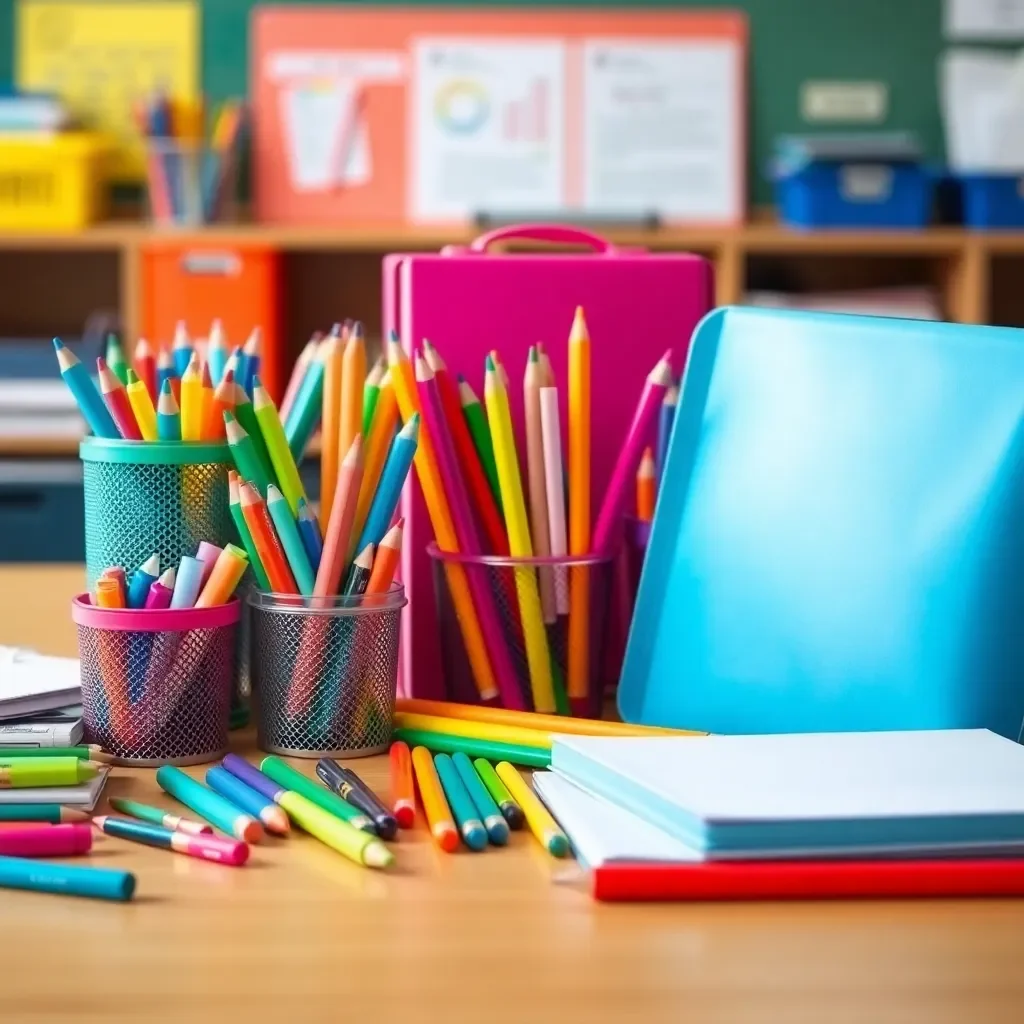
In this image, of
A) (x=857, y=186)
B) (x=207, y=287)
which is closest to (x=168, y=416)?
(x=207, y=287)

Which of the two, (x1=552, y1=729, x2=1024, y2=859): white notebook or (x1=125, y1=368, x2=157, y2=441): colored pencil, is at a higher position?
(x1=125, y1=368, x2=157, y2=441): colored pencil

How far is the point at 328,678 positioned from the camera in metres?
0.86

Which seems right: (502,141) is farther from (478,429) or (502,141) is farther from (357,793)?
(357,793)

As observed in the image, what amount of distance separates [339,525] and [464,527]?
0.35 ft

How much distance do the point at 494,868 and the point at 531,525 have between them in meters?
0.29

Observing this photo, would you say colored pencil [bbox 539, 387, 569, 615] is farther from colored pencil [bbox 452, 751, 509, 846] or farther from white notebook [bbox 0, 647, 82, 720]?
white notebook [bbox 0, 647, 82, 720]

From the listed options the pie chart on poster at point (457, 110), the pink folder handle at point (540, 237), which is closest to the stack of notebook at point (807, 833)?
the pink folder handle at point (540, 237)

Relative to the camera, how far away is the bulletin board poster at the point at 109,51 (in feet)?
9.43

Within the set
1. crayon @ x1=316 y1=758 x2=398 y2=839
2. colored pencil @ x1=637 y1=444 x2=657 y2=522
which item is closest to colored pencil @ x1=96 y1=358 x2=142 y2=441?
crayon @ x1=316 y1=758 x2=398 y2=839

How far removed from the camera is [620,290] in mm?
1025

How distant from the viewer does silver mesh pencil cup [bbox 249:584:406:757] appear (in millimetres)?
857

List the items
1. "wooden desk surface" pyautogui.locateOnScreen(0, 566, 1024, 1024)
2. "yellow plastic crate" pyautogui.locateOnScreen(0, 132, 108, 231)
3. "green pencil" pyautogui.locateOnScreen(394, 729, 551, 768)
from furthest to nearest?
1. "yellow plastic crate" pyautogui.locateOnScreen(0, 132, 108, 231)
2. "green pencil" pyautogui.locateOnScreen(394, 729, 551, 768)
3. "wooden desk surface" pyautogui.locateOnScreen(0, 566, 1024, 1024)

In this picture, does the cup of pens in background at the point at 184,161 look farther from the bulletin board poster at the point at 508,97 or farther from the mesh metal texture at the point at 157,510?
the mesh metal texture at the point at 157,510

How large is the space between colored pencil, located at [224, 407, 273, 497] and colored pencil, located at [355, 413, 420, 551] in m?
0.06
